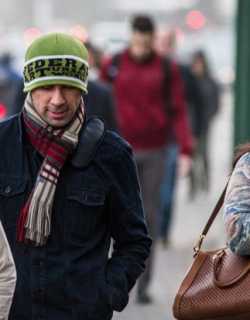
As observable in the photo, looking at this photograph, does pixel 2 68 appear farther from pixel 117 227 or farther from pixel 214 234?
pixel 117 227

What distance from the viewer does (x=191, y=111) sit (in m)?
15.9

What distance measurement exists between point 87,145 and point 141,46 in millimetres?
5316

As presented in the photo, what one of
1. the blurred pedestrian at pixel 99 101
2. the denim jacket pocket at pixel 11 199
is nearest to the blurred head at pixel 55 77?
the denim jacket pocket at pixel 11 199

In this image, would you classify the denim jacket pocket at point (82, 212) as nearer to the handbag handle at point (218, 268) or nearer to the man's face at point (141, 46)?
the handbag handle at point (218, 268)

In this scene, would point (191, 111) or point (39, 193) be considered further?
point (191, 111)

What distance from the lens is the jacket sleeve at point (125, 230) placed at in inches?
194

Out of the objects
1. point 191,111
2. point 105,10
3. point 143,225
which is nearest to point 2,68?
point 191,111

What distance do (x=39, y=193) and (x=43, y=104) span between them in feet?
0.97

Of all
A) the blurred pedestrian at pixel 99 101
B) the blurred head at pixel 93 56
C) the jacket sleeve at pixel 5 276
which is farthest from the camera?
the blurred head at pixel 93 56

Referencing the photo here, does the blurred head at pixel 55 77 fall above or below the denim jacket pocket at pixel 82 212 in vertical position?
above

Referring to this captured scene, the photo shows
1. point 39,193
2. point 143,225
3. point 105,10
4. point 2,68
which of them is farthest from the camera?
point 105,10

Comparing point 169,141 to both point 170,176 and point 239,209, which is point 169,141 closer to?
point 170,176

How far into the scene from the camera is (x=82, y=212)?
4816 millimetres

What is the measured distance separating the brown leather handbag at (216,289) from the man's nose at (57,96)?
24.0 inches
